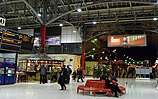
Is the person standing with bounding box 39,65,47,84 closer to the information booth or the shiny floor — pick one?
the information booth

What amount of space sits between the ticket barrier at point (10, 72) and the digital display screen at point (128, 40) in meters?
12.2

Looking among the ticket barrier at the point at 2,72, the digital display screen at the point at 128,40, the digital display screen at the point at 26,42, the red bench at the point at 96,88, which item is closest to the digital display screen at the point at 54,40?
the digital display screen at the point at 128,40

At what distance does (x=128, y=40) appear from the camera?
23.5 metres

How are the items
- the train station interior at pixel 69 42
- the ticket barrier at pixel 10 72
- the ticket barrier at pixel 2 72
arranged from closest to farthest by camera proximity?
the train station interior at pixel 69 42, the ticket barrier at pixel 2 72, the ticket barrier at pixel 10 72

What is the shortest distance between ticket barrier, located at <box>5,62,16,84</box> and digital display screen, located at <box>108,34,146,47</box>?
39.9 feet

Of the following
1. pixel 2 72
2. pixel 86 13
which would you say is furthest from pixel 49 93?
pixel 86 13

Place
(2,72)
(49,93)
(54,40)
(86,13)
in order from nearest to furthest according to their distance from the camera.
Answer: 1. (49,93)
2. (2,72)
3. (86,13)
4. (54,40)

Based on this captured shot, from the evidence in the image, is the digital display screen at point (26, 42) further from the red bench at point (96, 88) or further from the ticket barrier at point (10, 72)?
the red bench at point (96, 88)

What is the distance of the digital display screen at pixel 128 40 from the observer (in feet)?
75.0

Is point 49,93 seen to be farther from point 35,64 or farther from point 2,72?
point 35,64

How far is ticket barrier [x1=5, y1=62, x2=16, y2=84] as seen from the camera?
14860 mm

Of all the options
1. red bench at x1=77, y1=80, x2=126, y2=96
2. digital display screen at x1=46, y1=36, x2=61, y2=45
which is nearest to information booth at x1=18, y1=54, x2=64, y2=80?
red bench at x1=77, y1=80, x2=126, y2=96

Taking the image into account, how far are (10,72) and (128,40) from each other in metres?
13.4

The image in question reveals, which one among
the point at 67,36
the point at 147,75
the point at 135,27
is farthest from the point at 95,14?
the point at 147,75
